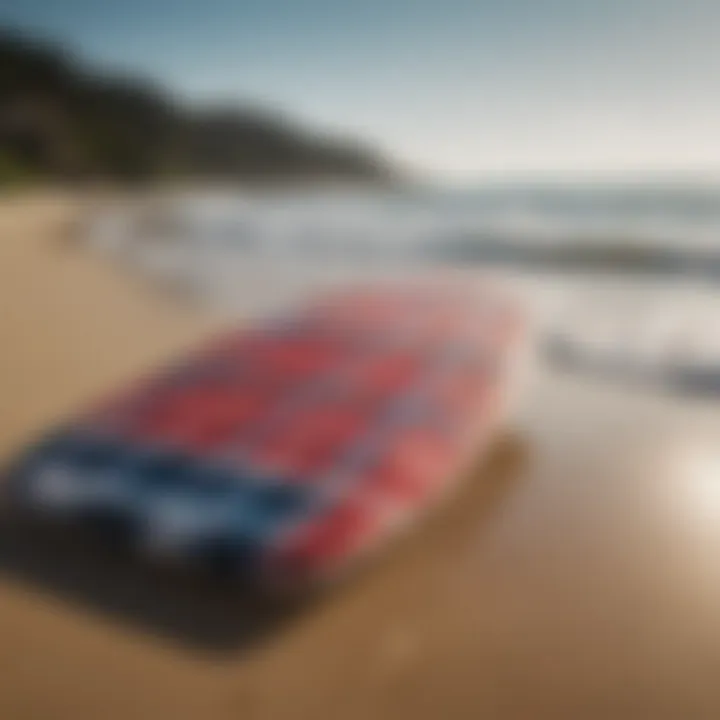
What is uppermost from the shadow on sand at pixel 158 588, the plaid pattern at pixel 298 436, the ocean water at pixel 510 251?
the ocean water at pixel 510 251

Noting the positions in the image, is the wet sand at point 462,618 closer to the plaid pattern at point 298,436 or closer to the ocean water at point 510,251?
the plaid pattern at point 298,436

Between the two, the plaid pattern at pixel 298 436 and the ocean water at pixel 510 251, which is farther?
the ocean water at pixel 510 251

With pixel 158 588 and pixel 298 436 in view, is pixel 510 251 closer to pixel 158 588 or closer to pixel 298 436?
pixel 298 436

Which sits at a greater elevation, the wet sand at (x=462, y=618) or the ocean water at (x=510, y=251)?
the ocean water at (x=510, y=251)

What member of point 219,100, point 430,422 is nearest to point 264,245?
point 219,100

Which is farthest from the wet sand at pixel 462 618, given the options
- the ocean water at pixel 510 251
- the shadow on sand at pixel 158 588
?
the ocean water at pixel 510 251

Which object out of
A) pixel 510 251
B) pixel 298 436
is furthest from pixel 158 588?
pixel 510 251

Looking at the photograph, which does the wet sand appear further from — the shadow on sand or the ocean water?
the ocean water
